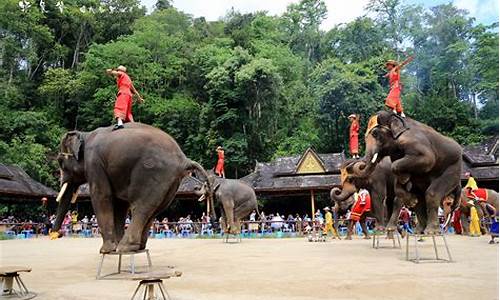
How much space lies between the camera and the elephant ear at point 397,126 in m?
9.28

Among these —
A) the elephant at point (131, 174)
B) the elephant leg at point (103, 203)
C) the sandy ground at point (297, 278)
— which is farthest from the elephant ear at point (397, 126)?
the elephant leg at point (103, 203)

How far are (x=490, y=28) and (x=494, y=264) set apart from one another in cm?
3373

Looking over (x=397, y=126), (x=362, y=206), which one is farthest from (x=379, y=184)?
(x=397, y=126)

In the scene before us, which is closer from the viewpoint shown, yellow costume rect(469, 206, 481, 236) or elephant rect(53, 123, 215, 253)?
elephant rect(53, 123, 215, 253)

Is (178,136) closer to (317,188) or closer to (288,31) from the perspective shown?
(317,188)

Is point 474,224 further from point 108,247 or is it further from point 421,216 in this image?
point 108,247

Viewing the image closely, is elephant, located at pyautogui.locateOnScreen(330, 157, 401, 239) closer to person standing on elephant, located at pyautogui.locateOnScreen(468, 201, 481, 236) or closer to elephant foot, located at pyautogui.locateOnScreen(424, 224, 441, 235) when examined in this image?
elephant foot, located at pyautogui.locateOnScreen(424, 224, 441, 235)

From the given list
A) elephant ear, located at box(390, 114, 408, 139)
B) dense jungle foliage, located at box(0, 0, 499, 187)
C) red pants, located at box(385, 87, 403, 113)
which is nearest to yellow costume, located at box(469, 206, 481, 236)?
red pants, located at box(385, 87, 403, 113)

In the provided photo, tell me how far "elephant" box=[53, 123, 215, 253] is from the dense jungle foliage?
84.2 ft

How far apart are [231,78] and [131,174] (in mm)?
27521

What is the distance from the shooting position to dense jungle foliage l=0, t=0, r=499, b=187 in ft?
114

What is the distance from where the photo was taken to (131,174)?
7766 mm

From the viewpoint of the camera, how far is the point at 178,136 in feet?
123

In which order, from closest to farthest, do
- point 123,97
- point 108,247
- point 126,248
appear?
point 126,248, point 108,247, point 123,97
